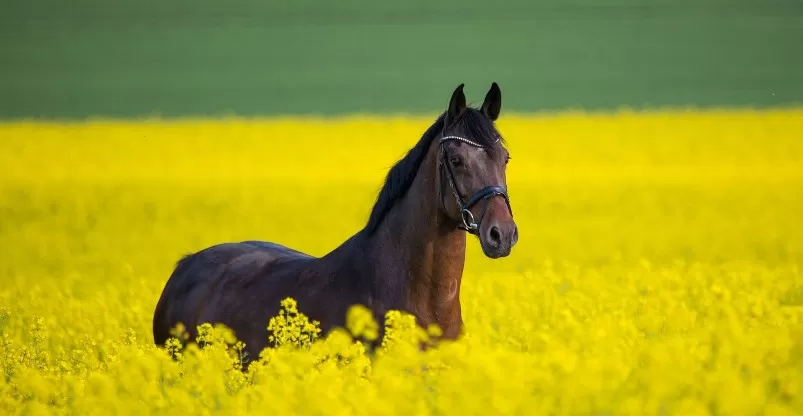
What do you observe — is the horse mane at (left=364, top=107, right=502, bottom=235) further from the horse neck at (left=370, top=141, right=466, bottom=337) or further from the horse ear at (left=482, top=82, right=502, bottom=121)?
the horse ear at (left=482, top=82, right=502, bottom=121)

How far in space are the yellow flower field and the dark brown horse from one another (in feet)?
1.00

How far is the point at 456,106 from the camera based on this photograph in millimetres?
7207

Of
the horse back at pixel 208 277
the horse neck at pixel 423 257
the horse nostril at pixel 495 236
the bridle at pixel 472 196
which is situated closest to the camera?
the horse nostril at pixel 495 236

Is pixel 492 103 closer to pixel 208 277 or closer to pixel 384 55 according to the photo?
pixel 208 277

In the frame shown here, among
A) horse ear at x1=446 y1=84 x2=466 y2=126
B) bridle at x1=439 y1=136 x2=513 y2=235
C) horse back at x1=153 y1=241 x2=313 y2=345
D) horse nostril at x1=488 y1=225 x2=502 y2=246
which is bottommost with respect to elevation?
horse back at x1=153 y1=241 x2=313 y2=345

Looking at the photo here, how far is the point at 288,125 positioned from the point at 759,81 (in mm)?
14742

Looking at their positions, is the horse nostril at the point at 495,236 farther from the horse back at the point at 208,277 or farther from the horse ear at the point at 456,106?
the horse back at the point at 208,277

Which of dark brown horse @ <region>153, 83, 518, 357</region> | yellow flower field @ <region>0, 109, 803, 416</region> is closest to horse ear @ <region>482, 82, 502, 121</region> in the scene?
dark brown horse @ <region>153, 83, 518, 357</region>

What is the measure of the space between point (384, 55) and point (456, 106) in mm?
38723

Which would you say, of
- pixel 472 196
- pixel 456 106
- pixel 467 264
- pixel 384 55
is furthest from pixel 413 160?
pixel 384 55

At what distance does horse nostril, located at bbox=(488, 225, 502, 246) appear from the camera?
669cm

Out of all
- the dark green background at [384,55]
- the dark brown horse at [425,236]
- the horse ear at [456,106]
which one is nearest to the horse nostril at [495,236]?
the dark brown horse at [425,236]

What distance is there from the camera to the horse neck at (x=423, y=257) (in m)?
7.11

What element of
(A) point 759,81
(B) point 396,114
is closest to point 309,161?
(B) point 396,114
